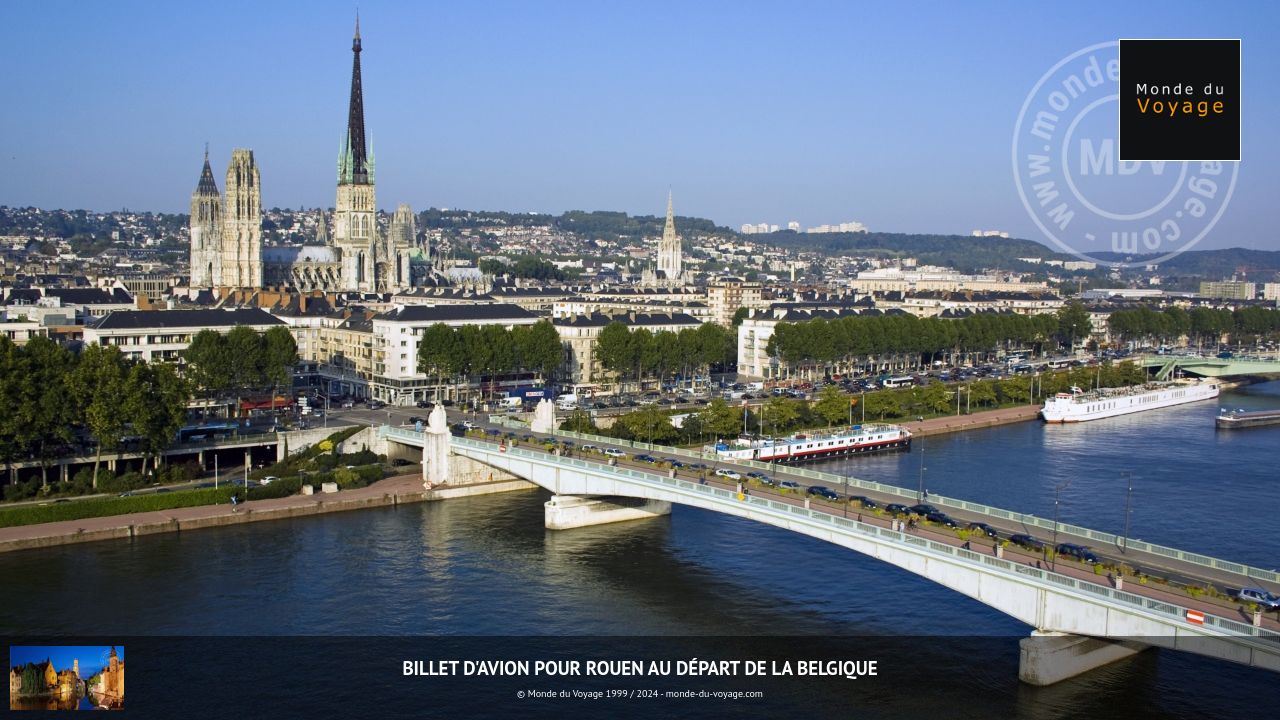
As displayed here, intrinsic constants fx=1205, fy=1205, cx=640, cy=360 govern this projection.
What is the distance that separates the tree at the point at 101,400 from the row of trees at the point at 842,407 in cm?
1785

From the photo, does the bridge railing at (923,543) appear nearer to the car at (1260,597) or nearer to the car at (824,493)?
the car at (1260,597)

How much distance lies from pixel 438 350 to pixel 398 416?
548cm

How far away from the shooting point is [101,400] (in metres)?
40.6

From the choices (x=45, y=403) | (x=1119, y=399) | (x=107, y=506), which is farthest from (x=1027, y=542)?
(x=1119, y=399)

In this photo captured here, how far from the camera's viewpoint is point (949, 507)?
1251 inches

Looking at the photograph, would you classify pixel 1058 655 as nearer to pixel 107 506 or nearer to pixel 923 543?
pixel 923 543

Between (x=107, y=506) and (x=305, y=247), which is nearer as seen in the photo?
(x=107, y=506)

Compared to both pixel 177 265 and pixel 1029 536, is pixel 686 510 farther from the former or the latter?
pixel 177 265

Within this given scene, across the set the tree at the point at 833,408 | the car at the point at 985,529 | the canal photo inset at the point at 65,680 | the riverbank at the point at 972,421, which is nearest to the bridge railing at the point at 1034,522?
the car at the point at 985,529

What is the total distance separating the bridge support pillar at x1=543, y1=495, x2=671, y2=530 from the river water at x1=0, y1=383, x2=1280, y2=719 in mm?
641

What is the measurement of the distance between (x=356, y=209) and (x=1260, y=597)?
93117 mm

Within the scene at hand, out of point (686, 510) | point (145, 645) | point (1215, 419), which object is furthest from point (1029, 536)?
point (1215, 419)

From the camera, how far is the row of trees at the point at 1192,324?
340ft

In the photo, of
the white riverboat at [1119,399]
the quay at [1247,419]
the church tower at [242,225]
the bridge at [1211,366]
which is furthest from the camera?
the church tower at [242,225]
